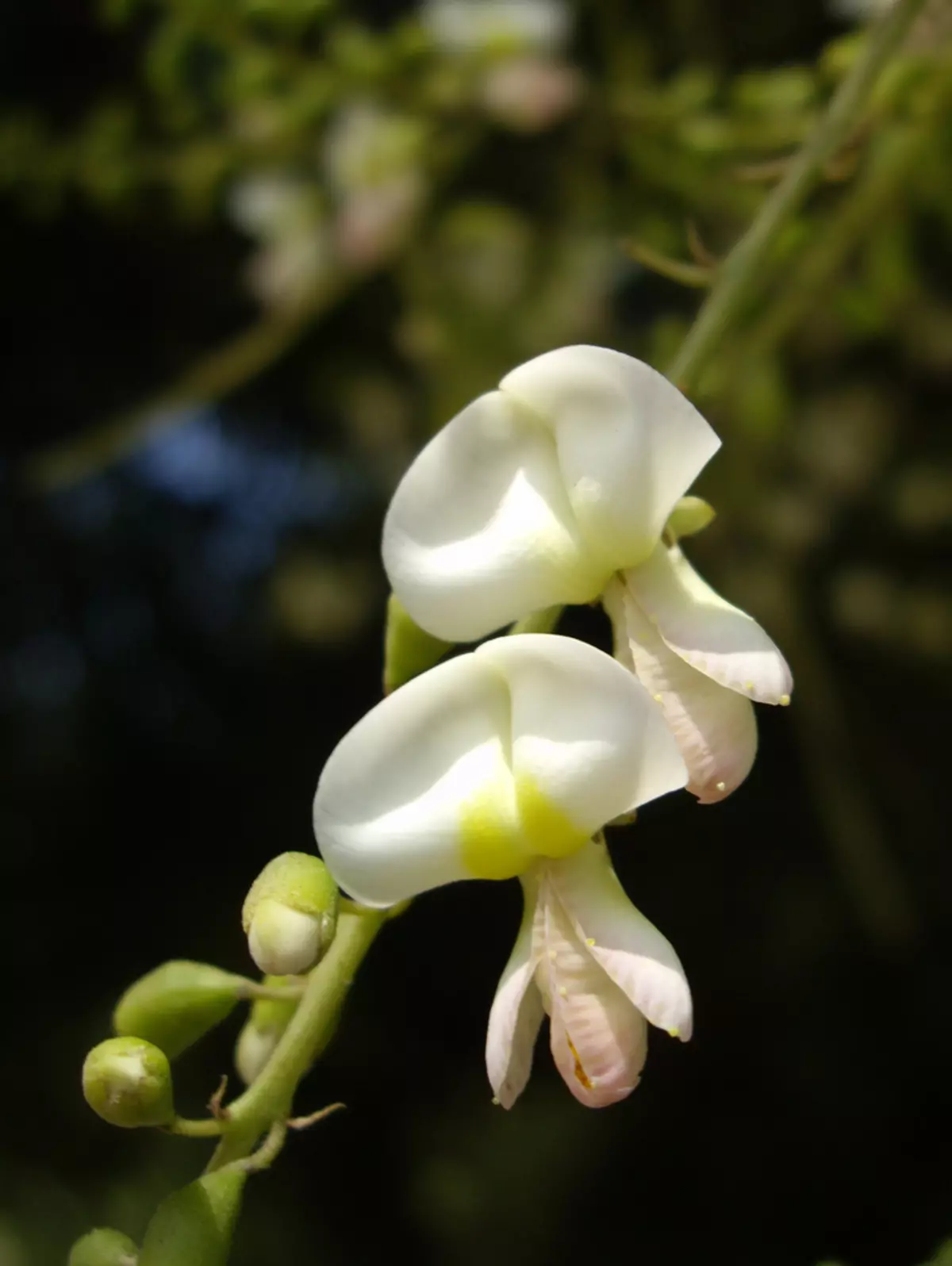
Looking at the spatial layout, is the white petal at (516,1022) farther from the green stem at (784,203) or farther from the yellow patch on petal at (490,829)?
the green stem at (784,203)

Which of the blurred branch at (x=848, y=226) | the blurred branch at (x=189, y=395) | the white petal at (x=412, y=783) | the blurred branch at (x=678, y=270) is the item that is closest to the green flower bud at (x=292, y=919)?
the white petal at (x=412, y=783)

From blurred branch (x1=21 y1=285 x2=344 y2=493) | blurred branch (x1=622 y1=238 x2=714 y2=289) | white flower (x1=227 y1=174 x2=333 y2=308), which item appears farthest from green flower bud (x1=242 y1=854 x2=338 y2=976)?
white flower (x1=227 y1=174 x2=333 y2=308)

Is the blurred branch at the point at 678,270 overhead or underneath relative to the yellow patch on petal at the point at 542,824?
overhead

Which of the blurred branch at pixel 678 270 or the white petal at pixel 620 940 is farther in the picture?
the blurred branch at pixel 678 270

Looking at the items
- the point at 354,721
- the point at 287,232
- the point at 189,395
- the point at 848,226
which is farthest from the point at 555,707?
the point at 354,721

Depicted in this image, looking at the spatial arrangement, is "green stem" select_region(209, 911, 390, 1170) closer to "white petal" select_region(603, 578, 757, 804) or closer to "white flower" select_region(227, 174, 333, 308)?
"white petal" select_region(603, 578, 757, 804)

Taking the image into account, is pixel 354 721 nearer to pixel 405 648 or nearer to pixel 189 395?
pixel 189 395

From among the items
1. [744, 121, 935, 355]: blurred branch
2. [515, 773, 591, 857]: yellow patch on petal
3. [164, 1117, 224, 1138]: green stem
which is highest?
[515, 773, 591, 857]: yellow patch on petal
